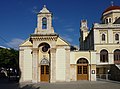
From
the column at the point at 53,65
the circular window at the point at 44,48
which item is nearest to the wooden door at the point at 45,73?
the column at the point at 53,65

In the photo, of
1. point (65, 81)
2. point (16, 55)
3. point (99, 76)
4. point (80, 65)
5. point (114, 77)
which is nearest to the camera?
point (65, 81)

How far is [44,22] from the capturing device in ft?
126

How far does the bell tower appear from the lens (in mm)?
37406

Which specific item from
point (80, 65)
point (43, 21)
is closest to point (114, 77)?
point (80, 65)

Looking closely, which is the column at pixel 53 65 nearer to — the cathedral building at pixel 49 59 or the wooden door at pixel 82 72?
the cathedral building at pixel 49 59

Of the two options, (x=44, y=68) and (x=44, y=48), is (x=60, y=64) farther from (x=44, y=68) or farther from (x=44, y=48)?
(x=44, y=48)

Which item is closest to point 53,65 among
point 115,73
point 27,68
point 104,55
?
point 27,68

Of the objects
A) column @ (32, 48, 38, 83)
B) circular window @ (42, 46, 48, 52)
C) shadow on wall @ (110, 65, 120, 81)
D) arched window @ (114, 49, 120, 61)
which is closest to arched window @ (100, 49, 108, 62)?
arched window @ (114, 49, 120, 61)

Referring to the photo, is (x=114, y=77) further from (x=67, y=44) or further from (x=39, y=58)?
(x=39, y=58)

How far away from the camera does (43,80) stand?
121ft

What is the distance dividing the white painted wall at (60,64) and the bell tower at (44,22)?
3.49 metres

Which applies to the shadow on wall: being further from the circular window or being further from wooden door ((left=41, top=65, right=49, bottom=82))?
the circular window

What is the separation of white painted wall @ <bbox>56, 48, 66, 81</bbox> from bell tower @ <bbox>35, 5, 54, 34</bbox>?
11.4ft

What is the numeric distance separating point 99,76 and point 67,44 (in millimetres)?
15181
